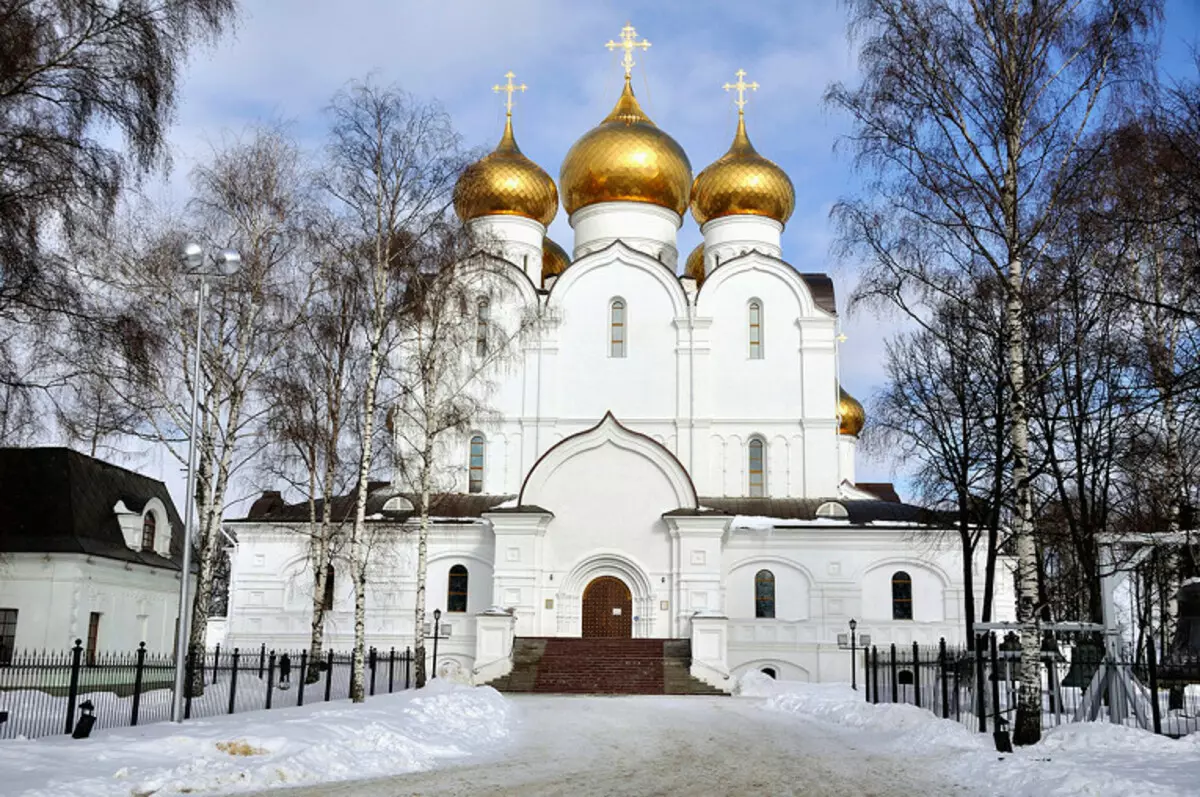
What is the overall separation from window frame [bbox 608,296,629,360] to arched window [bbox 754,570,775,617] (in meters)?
8.05

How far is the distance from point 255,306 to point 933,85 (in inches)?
466

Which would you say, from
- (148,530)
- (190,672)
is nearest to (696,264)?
(148,530)

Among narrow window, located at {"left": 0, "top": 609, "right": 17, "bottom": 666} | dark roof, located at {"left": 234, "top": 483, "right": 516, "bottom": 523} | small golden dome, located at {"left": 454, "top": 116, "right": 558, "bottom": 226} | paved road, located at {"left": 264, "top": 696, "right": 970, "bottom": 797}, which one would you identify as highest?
small golden dome, located at {"left": 454, "top": 116, "right": 558, "bottom": 226}

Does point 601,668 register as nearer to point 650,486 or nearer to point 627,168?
point 650,486

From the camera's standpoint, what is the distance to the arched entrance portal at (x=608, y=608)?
29688 millimetres

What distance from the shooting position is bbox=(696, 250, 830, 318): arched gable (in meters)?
35.2

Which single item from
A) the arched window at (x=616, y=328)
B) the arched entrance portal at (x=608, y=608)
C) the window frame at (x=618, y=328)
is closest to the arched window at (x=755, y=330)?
the window frame at (x=618, y=328)

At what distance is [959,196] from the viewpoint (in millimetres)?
13508

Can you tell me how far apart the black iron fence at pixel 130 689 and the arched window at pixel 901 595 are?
14318 millimetres

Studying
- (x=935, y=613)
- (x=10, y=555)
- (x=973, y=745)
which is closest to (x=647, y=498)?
(x=935, y=613)

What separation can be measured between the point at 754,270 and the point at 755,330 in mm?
1908

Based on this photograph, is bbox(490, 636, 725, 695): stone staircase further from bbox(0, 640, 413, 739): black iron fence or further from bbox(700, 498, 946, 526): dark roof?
bbox(700, 498, 946, 526): dark roof

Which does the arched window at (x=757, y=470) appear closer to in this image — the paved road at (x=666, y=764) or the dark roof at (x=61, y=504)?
the paved road at (x=666, y=764)

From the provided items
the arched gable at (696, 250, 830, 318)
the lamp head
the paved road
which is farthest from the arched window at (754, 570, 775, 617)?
the lamp head
